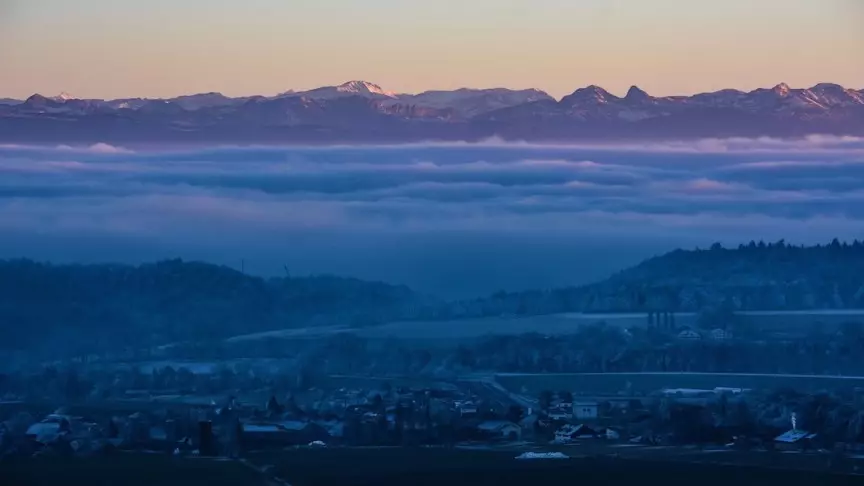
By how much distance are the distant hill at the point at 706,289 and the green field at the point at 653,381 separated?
6.84 ft

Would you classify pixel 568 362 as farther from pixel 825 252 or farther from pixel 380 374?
pixel 825 252

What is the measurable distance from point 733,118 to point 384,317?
7.39m

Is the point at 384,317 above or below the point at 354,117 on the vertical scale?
below

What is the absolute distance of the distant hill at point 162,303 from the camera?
98.4 feet

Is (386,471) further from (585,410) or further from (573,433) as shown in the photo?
(585,410)

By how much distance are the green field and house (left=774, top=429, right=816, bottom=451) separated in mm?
3060

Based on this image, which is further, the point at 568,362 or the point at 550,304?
the point at 550,304

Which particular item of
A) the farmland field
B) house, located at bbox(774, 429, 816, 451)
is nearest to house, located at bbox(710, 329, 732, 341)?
the farmland field

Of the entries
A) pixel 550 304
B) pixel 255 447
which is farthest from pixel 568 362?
pixel 255 447

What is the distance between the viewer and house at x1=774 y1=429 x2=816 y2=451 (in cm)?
2402

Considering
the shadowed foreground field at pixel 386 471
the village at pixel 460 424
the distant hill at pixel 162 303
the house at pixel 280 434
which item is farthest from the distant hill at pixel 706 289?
the shadowed foreground field at pixel 386 471

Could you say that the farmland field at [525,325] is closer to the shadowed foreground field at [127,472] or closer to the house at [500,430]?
the house at [500,430]

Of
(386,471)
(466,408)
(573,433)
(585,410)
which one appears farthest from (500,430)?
(386,471)

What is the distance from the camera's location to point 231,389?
28062 millimetres
